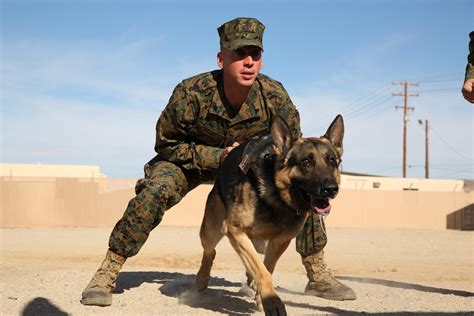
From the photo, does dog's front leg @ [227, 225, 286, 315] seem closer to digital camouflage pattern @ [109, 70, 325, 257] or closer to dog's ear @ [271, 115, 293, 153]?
dog's ear @ [271, 115, 293, 153]

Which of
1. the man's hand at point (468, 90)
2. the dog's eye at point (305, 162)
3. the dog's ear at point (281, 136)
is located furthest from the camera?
the man's hand at point (468, 90)

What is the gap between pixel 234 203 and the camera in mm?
5148

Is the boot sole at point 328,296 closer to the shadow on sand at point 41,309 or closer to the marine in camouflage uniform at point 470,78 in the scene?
the marine in camouflage uniform at point 470,78

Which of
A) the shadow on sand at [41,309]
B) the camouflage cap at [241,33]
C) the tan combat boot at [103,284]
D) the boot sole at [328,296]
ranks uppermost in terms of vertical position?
the camouflage cap at [241,33]

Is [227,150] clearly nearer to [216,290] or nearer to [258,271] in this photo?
[258,271]

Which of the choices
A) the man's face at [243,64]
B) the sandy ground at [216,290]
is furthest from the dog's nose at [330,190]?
the man's face at [243,64]

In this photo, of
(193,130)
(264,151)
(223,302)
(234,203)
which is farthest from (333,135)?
(223,302)

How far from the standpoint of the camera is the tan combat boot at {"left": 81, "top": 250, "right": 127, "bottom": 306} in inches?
213

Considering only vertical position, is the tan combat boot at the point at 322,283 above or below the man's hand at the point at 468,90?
below

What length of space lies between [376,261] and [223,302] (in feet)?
27.0

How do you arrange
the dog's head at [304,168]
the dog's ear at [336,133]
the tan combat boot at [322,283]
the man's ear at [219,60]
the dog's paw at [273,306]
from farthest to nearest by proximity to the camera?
the tan combat boot at [322,283] → the man's ear at [219,60] → the dog's ear at [336,133] → the dog's head at [304,168] → the dog's paw at [273,306]

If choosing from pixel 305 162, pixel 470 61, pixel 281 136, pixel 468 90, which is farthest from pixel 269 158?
pixel 470 61

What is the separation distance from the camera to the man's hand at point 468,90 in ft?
19.1

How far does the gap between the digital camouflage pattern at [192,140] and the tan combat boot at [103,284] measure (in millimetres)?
114
